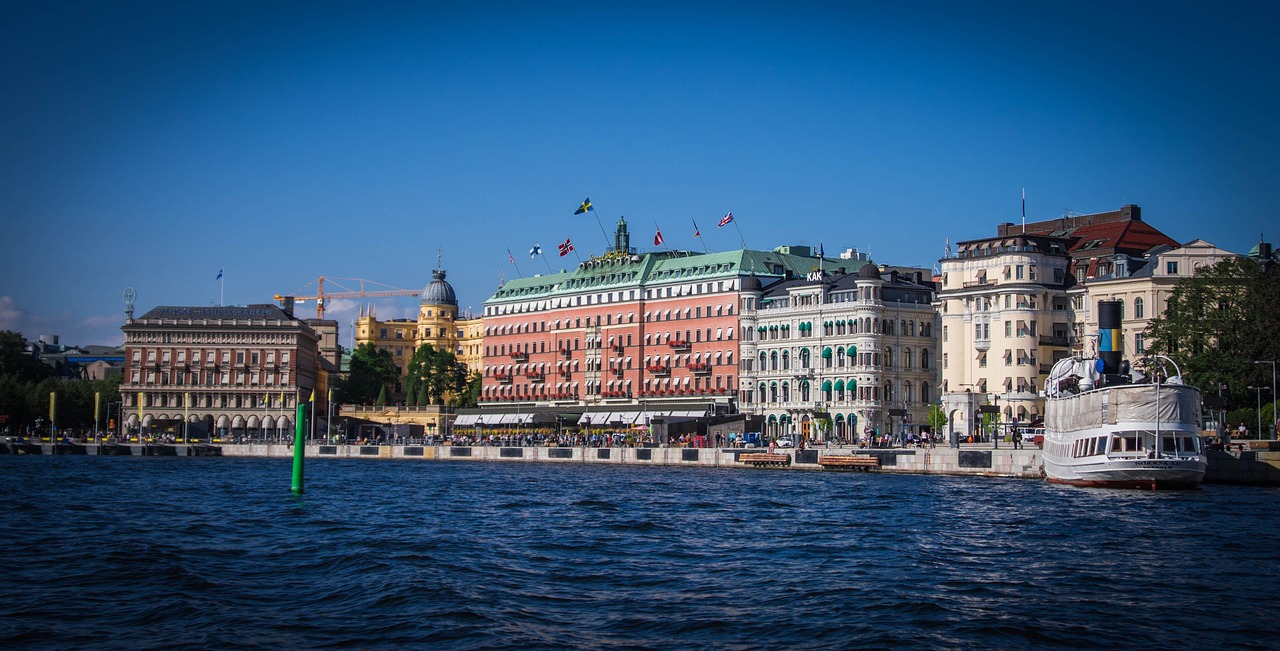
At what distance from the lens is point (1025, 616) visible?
3067 cm

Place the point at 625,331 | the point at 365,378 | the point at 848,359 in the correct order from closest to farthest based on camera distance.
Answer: the point at 848,359 < the point at 625,331 < the point at 365,378

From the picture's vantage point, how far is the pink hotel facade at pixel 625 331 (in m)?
149

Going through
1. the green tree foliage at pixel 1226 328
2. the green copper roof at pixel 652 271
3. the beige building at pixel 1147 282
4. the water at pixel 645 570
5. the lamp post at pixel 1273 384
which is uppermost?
the green copper roof at pixel 652 271

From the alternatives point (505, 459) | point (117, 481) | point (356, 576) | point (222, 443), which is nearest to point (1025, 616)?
point (356, 576)

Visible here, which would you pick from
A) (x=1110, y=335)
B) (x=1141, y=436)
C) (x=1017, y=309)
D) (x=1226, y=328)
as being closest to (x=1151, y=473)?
(x=1141, y=436)

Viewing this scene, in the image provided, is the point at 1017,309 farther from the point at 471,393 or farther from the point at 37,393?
the point at 37,393

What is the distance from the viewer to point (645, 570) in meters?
38.3

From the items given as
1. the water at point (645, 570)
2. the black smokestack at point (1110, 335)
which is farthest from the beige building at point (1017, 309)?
the water at point (645, 570)

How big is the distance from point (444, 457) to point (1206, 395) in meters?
70.9

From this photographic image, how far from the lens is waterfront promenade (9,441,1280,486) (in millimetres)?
72562

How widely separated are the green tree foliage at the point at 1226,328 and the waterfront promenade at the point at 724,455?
14288mm

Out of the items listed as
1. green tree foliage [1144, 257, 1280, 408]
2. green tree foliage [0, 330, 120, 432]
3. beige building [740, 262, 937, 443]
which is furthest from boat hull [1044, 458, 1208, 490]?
green tree foliage [0, 330, 120, 432]

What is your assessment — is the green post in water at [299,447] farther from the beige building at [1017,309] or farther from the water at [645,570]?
the beige building at [1017,309]

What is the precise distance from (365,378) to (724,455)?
95.8 m
